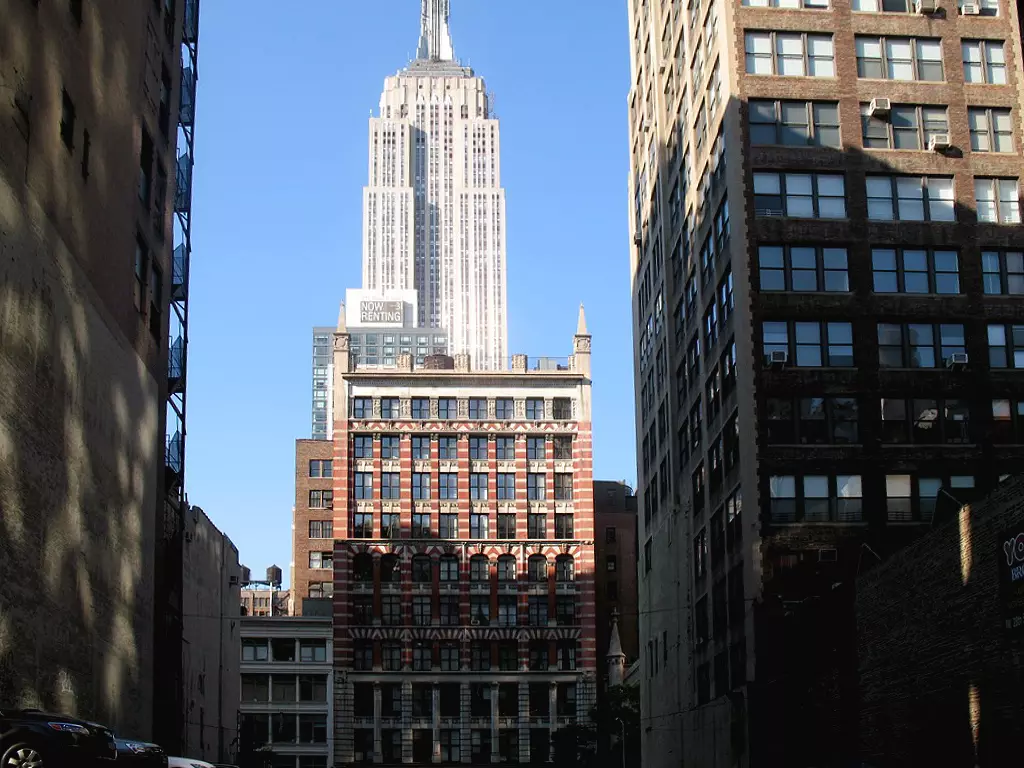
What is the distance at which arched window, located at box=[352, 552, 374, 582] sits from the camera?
11956cm

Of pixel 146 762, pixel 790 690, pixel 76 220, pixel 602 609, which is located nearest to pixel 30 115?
pixel 76 220

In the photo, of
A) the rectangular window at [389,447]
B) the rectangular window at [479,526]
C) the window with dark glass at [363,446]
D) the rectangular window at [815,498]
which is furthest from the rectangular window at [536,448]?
the rectangular window at [815,498]

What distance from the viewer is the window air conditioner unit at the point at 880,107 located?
67188 millimetres

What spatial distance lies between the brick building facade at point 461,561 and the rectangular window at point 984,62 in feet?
191

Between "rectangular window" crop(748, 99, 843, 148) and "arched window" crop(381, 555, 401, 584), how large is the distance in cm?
6181

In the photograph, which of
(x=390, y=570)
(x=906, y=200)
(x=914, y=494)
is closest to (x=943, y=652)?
(x=914, y=494)

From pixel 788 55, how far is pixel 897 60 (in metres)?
5.13

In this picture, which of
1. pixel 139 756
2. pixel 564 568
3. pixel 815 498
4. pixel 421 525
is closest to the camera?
pixel 139 756

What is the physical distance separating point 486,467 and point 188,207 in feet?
194

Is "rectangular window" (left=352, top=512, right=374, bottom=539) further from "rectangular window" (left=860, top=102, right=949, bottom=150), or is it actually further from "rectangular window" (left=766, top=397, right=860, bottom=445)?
"rectangular window" (left=860, top=102, right=949, bottom=150)

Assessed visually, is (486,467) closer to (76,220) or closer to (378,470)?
(378,470)

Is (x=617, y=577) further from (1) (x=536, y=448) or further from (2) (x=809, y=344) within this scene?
(2) (x=809, y=344)

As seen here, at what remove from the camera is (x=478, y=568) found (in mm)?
121125

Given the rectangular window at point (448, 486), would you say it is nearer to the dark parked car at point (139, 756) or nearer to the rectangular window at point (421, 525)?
the rectangular window at point (421, 525)
